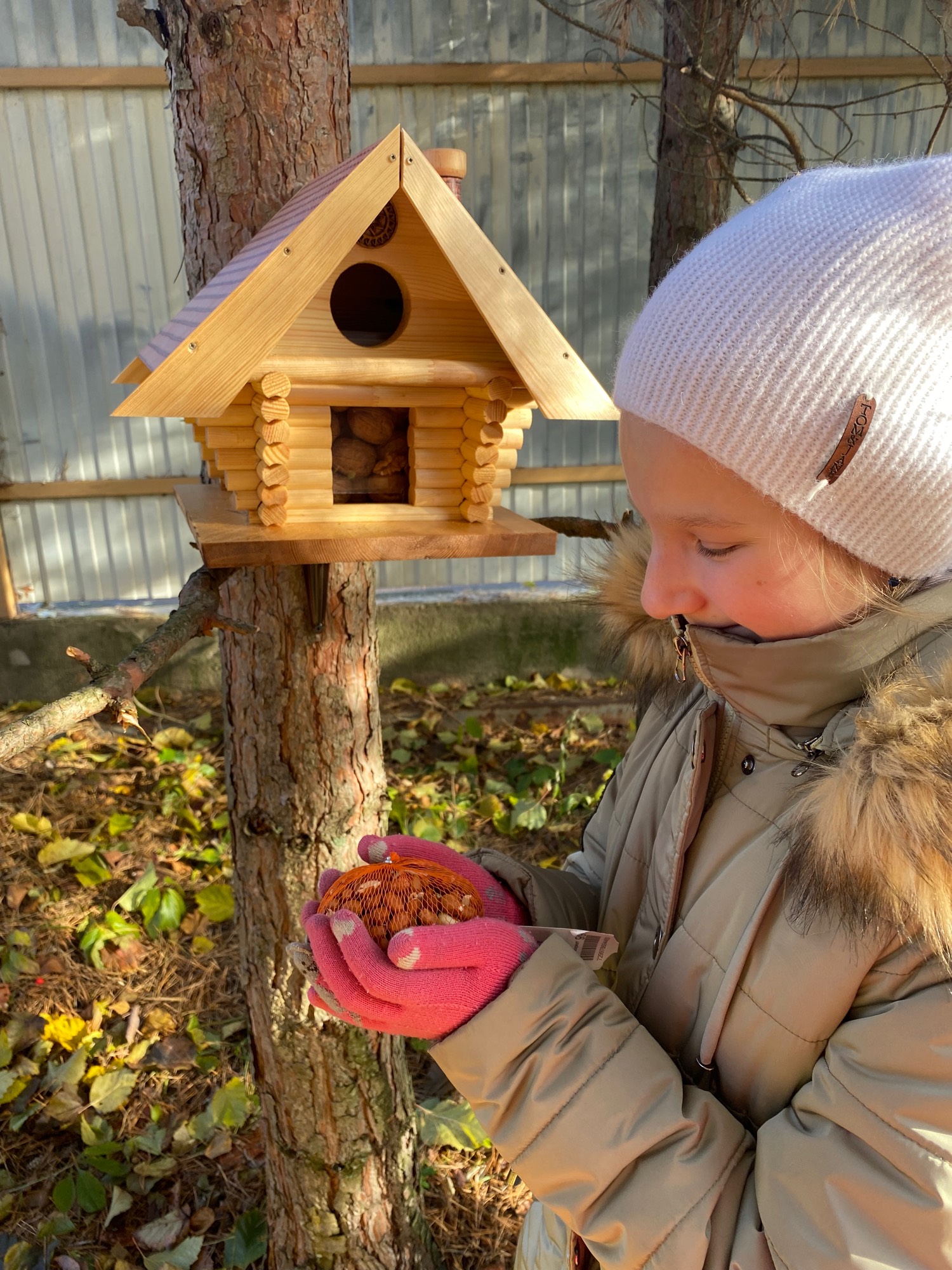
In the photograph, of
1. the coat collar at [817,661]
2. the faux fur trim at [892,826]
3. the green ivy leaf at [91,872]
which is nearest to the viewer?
the faux fur trim at [892,826]

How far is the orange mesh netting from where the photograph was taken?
3.73 ft

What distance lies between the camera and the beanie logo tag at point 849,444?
86cm

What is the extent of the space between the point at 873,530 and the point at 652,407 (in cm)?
25

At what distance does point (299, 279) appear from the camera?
142 cm

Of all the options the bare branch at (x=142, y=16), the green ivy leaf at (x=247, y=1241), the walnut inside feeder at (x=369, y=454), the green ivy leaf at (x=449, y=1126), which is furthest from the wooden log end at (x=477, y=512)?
the green ivy leaf at (x=247, y=1241)

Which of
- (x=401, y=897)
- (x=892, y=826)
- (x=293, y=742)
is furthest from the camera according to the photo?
(x=293, y=742)

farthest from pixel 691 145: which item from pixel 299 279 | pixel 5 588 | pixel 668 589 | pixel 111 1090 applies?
pixel 5 588

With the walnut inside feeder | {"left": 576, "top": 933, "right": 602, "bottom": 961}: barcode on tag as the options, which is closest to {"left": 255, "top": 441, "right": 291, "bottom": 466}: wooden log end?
the walnut inside feeder

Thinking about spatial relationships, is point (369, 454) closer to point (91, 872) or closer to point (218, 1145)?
point (218, 1145)

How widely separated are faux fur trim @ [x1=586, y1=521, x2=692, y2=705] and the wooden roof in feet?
1.39

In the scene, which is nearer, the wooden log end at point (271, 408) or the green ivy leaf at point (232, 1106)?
the wooden log end at point (271, 408)

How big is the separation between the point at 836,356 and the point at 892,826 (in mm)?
440

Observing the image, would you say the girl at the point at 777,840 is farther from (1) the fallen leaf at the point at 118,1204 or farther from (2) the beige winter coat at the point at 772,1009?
(1) the fallen leaf at the point at 118,1204

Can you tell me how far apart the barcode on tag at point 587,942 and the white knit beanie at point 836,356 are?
58cm
